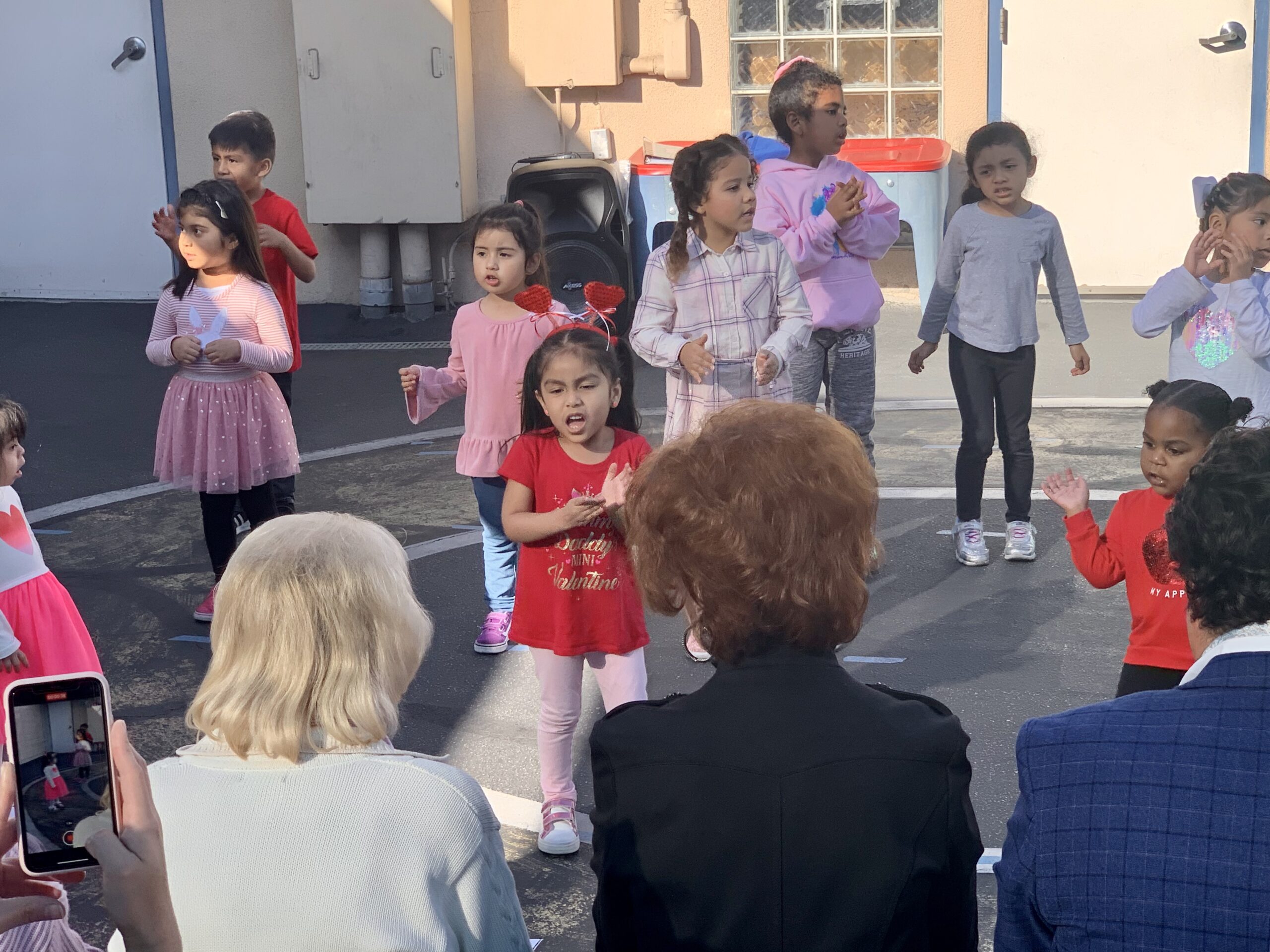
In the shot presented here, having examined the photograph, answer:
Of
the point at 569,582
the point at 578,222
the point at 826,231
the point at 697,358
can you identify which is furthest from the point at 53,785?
the point at 578,222

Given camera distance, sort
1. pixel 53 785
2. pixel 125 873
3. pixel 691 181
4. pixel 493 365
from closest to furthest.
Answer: pixel 125 873, pixel 53 785, pixel 691 181, pixel 493 365

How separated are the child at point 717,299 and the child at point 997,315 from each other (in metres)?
1.02

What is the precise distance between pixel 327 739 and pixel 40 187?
38.1ft

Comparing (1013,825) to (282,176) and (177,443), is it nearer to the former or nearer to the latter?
(177,443)

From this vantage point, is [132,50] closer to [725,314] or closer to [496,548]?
[496,548]

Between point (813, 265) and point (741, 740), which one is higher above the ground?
point (813, 265)

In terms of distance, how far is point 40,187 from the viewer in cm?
1188

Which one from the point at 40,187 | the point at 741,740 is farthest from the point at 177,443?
the point at 40,187

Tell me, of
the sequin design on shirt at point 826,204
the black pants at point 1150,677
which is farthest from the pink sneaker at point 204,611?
the black pants at point 1150,677

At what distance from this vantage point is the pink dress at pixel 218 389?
4.63 metres

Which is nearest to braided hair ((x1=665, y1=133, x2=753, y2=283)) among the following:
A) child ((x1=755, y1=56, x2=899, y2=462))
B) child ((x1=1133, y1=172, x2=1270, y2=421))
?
child ((x1=755, y1=56, x2=899, y2=462))

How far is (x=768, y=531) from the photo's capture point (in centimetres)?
163

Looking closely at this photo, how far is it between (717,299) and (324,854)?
9.32ft

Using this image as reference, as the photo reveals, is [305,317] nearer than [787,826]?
No
